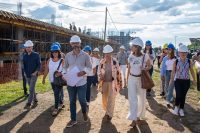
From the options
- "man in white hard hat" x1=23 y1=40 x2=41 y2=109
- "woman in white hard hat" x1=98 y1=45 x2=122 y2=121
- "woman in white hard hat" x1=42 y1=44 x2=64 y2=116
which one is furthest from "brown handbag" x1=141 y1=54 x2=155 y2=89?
"man in white hard hat" x1=23 y1=40 x2=41 y2=109

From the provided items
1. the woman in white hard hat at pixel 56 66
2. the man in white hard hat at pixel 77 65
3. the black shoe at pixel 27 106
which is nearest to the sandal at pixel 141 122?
the man in white hard hat at pixel 77 65

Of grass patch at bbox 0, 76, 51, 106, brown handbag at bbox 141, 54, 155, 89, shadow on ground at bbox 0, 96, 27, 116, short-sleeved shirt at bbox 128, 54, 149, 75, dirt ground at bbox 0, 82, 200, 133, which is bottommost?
grass patch at bbox 0, 76, 51, 106

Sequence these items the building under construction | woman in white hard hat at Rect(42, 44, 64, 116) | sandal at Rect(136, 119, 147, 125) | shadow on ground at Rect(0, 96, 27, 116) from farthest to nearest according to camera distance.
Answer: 1. the building under construction
2. shadow on ground at Rect(0, 96, 27, 116)
3. woman in white hard hat at Rect(42, 44, 64, 116)
4. sandal at Rect(136, 119, 147, 125)

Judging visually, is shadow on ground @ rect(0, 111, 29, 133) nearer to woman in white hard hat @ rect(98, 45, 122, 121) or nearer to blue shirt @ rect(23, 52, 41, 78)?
blue shirt @ rect(23, 52, 41, 78)

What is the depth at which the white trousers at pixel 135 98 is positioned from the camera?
25.9 feet

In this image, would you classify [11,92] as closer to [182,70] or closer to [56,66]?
[56,66]

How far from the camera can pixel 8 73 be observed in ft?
56.6

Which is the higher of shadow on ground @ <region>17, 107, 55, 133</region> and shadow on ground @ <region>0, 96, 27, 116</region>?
shadow on ground @ <region>17, 107, 55, 133</region>

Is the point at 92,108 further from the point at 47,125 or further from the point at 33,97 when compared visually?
the point at 47,125

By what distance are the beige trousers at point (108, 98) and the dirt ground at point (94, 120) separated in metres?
0.26

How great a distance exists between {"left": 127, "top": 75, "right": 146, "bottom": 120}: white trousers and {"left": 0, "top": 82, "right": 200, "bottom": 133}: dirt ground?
306mm

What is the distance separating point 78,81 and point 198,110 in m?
4.39

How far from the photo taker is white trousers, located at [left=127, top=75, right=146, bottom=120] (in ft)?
25.9

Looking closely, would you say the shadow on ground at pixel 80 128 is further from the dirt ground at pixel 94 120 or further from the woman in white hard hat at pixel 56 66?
the woman in white hard hat at pixel 56 66
